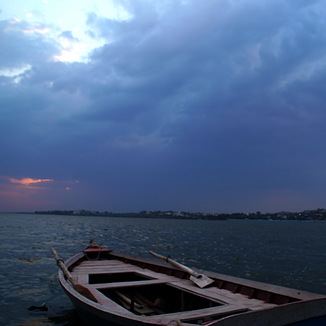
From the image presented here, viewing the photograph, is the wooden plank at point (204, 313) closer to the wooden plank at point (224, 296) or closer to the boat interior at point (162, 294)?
the boat interior at point (162, 294)

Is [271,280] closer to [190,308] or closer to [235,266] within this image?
[235,266]

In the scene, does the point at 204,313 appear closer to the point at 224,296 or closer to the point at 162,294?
the point at 224,296

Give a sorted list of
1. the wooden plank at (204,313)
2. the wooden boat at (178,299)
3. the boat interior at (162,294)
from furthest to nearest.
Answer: the boat interior at (162,294) → the wooden plank at (204,313) → the wooden boat at (178,299)

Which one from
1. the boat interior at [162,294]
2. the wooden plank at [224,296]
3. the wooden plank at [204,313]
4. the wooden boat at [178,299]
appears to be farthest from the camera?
the wooden plank at [224,296]

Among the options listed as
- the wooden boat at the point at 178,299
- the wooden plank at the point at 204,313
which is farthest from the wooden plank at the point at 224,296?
the wooden plank at the point at 204,313

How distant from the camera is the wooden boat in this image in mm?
5797

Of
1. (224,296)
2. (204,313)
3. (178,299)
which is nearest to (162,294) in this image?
(178,299)

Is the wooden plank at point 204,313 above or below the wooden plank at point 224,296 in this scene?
above

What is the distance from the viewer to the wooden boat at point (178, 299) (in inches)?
228

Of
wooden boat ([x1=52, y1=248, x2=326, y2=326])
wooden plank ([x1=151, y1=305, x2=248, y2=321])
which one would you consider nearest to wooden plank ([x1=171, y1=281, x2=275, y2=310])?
wooden boat ([x1=52, y1=248, x2=326, y2=326])

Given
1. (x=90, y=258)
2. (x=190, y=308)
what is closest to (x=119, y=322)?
(x=190, y=308)

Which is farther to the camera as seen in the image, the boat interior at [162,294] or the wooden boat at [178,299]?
the boat interior at [162,294]

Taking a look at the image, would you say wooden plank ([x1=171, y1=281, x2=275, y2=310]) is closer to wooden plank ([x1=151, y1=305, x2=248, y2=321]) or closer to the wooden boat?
the wooden boat

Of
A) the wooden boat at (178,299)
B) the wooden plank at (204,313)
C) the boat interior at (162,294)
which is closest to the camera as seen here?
the wooden boat at (178,299)
